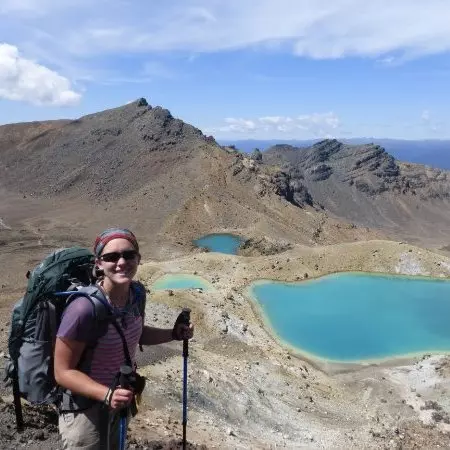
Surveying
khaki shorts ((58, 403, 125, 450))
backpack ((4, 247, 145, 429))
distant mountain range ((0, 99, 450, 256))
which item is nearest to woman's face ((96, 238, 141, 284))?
backpack ((4, 247, 145, 429))

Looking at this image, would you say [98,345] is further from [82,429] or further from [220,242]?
[220,242]

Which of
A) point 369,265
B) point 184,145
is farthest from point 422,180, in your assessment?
point 369,265

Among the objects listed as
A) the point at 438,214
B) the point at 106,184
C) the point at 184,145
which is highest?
the point at 184,145

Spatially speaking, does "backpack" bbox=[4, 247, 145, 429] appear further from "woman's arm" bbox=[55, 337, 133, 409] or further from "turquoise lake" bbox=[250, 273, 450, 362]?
"turquoise lake" bbox=[250, 273, 450, 362]

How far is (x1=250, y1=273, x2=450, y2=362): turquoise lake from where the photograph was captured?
30.8 metres

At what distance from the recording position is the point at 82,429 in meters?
5.55

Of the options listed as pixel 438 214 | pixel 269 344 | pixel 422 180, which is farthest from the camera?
pixel 422 180

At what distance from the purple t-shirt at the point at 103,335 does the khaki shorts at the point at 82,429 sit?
403mm

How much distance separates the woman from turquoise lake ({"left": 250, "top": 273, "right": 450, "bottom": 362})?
82.1ft

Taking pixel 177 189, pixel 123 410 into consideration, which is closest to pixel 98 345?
pixel 123 410

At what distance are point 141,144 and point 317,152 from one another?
6471cm

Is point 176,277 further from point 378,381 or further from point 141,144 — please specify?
point 141,144

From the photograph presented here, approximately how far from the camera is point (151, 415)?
15.2 metres

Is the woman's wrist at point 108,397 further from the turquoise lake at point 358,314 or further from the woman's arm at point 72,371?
the turquoise lake at point 358,314
